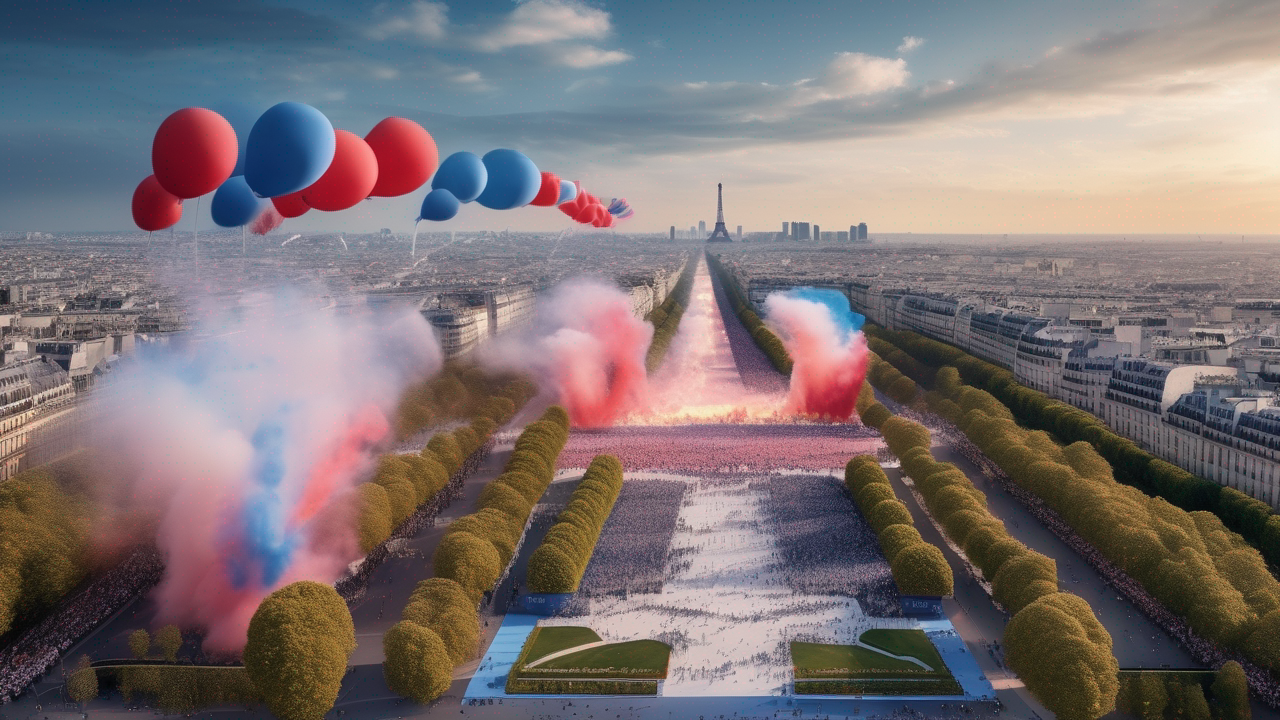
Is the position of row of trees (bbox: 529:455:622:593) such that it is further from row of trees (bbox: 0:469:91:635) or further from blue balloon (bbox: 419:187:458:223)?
row of trees (bbox: 0:469:91:635)

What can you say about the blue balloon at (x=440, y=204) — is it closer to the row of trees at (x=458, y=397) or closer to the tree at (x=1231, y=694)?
the tree at (x=1231, y=694)

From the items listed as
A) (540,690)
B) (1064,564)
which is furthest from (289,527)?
(1064,564)

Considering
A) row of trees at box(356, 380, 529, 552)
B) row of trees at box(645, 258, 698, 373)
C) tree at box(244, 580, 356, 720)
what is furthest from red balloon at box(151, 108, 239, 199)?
row of trees at box(645, 258, 698, 373)

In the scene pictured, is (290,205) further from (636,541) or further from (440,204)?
(636,541)

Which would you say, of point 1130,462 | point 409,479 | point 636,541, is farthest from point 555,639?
point 1130,462

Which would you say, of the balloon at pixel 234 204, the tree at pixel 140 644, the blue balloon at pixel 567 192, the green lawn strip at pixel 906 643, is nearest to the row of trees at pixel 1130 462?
the green lawn strip at pixel 906 643

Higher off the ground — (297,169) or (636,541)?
(297,169)
